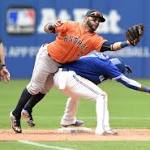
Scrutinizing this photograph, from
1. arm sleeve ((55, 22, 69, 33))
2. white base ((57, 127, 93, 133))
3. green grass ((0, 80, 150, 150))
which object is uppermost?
arm sleeve ((55, 22, 69, 33))

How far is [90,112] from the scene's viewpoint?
17.0 meters

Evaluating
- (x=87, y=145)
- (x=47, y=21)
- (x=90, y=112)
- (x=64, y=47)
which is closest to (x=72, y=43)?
(x=64, y=47)

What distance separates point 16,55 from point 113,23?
3091mm

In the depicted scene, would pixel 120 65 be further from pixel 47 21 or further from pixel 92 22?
pixel 47 21

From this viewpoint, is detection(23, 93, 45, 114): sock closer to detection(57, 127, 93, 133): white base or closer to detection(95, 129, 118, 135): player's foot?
detection(57, 127, 93, 133): white base

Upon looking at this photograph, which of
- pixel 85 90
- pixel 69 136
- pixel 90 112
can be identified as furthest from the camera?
pixel 90 112

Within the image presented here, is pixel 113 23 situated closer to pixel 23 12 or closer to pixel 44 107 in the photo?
pixel 23 12

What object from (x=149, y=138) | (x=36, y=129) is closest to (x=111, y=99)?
(x=36, y=129)

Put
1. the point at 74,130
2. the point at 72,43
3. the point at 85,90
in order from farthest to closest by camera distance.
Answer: the point at 74,130 < the point at 85,90 < the point at 72,43

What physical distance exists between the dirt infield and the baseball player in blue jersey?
0.29m

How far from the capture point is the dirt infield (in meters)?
11.9

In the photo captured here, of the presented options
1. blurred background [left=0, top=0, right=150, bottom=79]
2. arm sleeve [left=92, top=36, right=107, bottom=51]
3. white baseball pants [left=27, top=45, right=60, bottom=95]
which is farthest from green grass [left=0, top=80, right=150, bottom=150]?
blurred background [left=0, top=0, right=150, bottom=79]

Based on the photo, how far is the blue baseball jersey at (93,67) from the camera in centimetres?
1284

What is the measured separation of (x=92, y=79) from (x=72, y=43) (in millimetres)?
763
